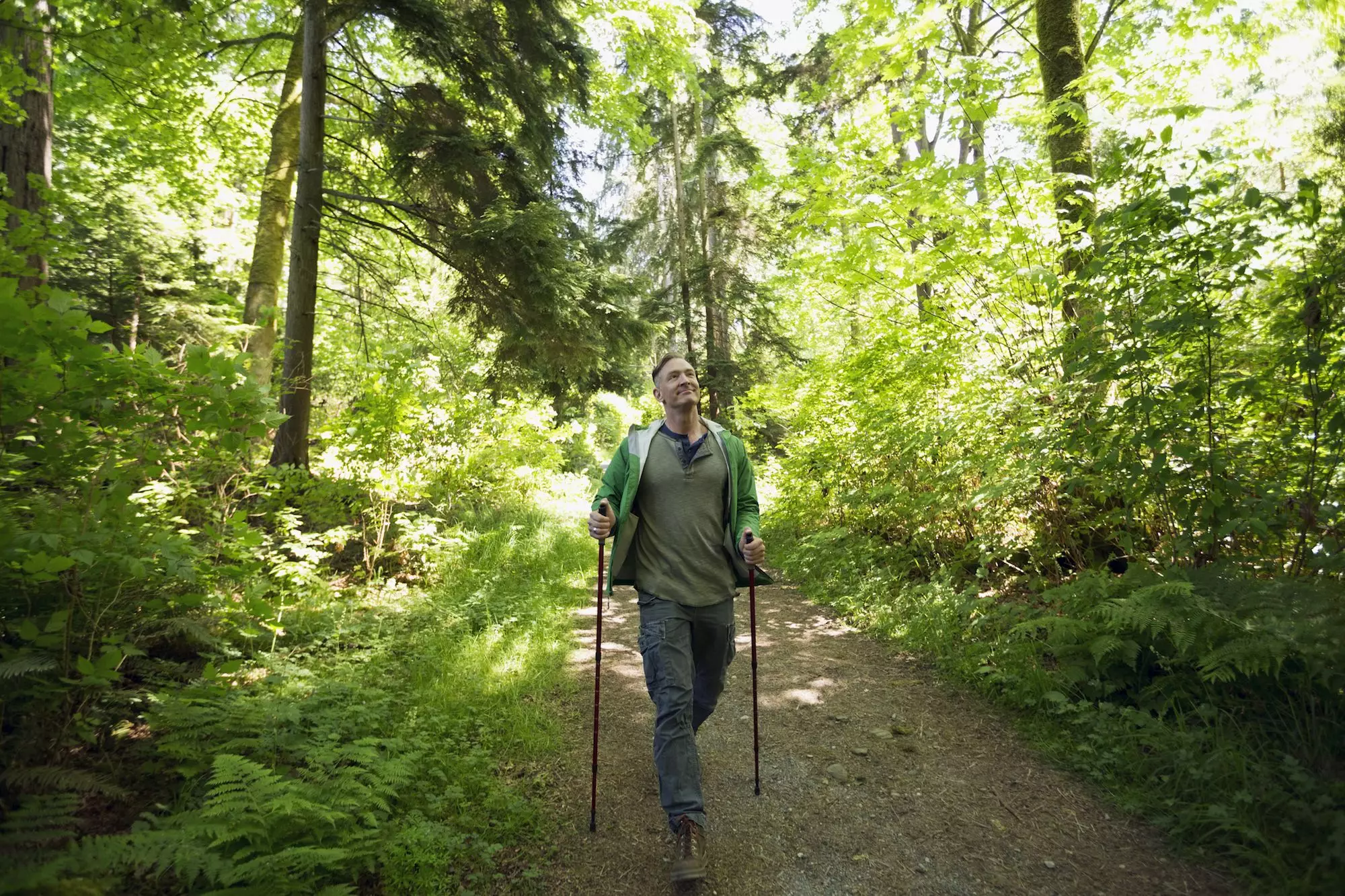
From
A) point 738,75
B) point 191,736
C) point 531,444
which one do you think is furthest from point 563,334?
point 738,75

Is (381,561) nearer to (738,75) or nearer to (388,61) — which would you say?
(388,61)

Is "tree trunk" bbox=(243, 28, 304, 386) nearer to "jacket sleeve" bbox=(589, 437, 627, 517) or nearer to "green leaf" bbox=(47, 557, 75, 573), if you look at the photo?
"green leaf" bbox=(47, 557, 75, 573)

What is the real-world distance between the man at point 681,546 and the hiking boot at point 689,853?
8cm

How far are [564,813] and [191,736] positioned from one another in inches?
71.1

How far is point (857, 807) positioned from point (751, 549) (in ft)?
4.96

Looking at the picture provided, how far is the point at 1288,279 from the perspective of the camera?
3.01 m

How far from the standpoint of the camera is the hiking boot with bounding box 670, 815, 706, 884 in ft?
8.55

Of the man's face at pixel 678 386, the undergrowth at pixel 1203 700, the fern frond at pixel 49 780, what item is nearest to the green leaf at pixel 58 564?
the fern frond at pixel 49 780

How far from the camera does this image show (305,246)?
6.84m

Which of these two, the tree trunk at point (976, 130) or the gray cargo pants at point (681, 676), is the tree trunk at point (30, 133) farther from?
the tree trunk at point (976, 130)

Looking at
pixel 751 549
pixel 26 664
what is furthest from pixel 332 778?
pixel 751 549

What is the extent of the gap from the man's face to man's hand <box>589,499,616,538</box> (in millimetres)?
646

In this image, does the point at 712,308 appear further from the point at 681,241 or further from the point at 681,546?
the point at 681,546

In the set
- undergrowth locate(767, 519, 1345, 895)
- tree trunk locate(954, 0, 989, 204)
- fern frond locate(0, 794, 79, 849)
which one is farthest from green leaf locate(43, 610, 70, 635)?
tree trunk locate(954, 0, 989, 204)
